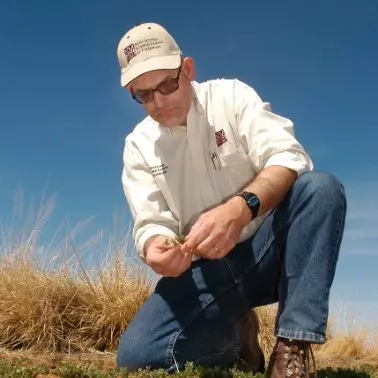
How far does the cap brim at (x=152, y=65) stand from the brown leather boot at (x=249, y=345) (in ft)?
5.97

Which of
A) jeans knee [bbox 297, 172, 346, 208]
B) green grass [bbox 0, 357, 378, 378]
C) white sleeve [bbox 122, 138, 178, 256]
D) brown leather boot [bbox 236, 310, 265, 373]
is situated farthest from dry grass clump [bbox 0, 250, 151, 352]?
jeans knee [bbox 297, 172, 346, 208]

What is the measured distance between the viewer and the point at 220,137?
3877mm

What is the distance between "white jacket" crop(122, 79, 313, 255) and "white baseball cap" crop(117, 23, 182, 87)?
381mm

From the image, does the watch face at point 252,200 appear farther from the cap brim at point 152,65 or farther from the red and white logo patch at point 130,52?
the red and white logo patch at point 130,52

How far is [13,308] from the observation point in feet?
20.7

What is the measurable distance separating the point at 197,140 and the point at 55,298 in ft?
11.1

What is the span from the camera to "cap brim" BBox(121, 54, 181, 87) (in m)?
3.57

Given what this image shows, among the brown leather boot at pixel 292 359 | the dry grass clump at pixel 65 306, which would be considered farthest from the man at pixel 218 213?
the dry grass clump at pixel 65 306

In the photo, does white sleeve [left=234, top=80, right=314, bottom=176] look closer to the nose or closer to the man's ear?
the man's ear

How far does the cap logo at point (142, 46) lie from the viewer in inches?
143

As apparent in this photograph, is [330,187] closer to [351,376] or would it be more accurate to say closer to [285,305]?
[285,305]

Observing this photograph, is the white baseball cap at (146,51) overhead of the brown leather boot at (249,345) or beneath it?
overhead

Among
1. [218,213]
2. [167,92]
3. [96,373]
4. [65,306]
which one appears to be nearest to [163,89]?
[167,92]

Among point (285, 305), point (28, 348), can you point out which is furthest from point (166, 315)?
point (28, 348)
